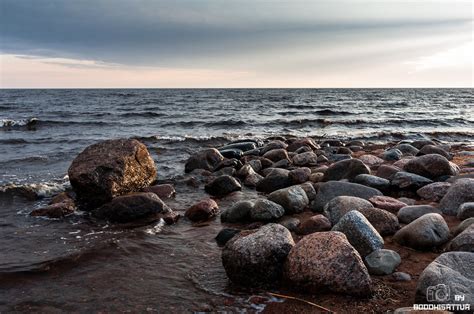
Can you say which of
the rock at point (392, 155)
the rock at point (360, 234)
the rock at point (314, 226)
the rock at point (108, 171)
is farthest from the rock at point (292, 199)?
the rock at point (392, 155)

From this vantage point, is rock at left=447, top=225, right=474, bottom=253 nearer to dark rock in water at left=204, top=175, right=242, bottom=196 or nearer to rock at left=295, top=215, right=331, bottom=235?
rock at left=295, top=215, right=331, bottom=235

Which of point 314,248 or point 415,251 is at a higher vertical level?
point 314,248

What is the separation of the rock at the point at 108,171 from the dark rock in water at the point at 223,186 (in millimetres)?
1658

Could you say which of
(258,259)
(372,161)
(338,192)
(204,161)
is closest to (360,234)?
(258,259)

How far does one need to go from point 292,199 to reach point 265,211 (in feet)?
2.34

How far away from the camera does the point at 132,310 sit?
404 cm

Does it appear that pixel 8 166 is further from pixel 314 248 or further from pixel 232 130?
pixel 232 130

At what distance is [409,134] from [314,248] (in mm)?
18756

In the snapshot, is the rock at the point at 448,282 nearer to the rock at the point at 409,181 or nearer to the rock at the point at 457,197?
the rock at the point at 457,197

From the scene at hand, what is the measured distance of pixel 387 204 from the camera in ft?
22.1

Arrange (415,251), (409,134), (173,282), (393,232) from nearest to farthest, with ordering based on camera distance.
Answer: (173,282), (415,251), (393,232), (409,134)

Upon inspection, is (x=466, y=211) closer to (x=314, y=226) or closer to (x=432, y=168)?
(x=314, y=226)

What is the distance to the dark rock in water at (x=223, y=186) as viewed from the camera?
8961mm

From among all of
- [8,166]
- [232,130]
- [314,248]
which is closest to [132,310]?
[314,248]
